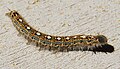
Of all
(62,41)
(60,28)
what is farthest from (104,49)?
(60,28)

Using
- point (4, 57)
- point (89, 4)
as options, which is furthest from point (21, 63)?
point (89, 4)

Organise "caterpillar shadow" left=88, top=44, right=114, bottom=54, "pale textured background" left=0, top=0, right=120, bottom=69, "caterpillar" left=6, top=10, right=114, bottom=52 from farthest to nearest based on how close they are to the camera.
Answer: "caterpillar shadow" left=88, top=44, right=114, bottom=54 → "pale textured background" left=0, top=0, right=120, bottom=69 → "caterpillar" left=6, top=10, right=114, bottom=52

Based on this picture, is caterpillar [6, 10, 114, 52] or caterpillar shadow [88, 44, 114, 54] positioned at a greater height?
caterpillar [6, 10, 114, 52]

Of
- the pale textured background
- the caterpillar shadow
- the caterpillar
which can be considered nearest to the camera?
the caterpillar

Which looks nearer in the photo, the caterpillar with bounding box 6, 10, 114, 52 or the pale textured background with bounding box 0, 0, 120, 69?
the caterpillar with bounding box 6, 10, 114, 52

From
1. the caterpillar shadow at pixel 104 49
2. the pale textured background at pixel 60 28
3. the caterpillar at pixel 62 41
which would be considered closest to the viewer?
the caterpillar at pixel 62 41

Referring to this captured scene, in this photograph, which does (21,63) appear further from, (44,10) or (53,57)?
(44,10)
